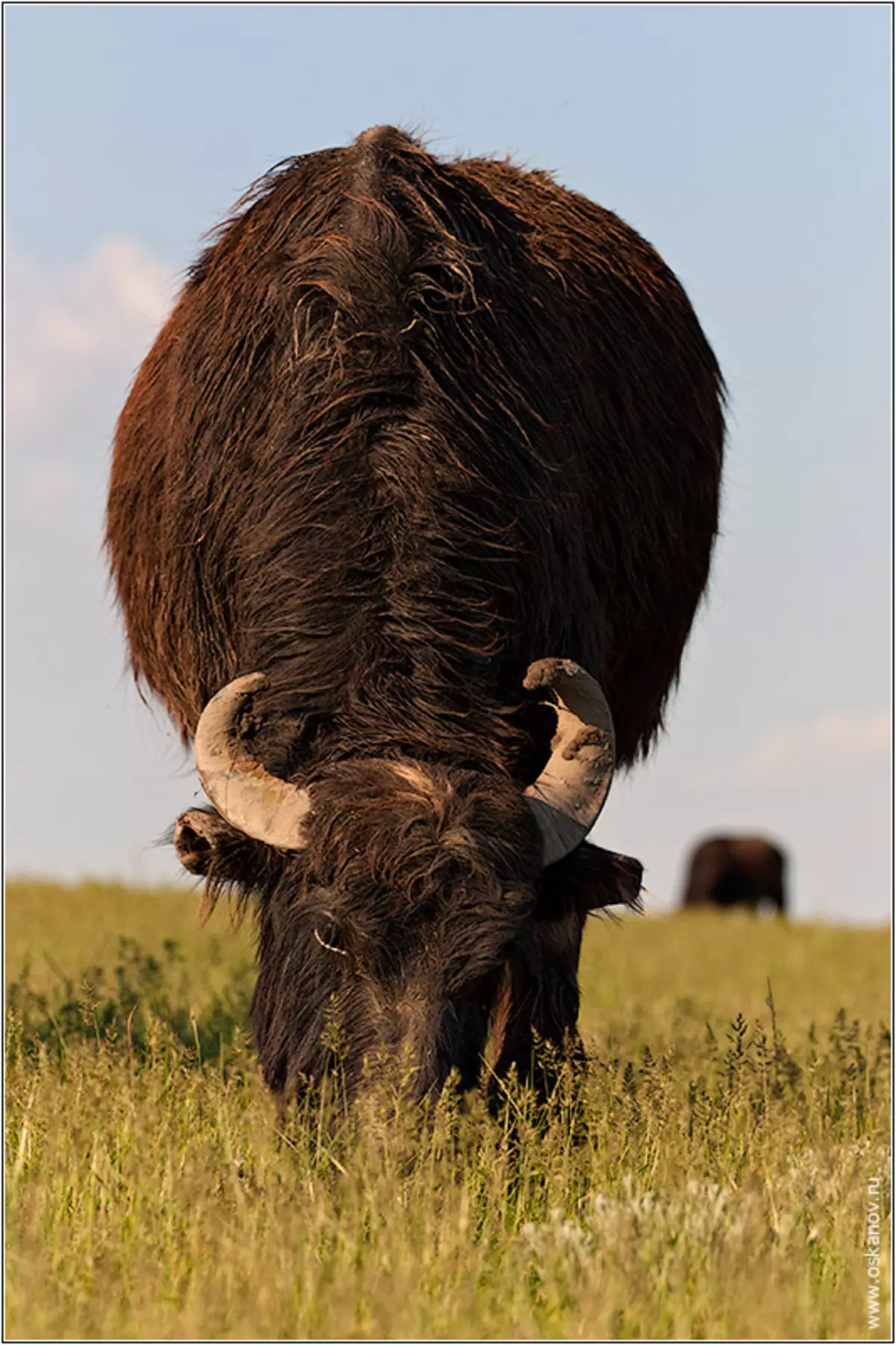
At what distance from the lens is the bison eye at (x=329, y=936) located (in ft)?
19.2

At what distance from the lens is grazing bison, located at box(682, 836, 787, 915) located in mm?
36375

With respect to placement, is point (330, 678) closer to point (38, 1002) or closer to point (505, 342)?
point (505, 342)

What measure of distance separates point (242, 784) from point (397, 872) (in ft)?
2.42

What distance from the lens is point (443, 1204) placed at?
17.0 ft

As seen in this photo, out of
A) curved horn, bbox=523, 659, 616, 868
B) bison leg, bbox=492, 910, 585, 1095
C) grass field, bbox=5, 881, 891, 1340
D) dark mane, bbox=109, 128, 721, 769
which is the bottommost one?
grass field, bbox=5, 881, 891, 1340

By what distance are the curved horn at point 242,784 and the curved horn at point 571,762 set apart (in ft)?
2.47

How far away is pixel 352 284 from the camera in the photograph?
6895mm

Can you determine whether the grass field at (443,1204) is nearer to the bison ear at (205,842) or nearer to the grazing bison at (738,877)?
the bison ear at (205,842)

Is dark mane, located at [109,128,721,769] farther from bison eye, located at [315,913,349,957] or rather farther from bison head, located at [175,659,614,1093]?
bison eye, located at [315,913,349,957]

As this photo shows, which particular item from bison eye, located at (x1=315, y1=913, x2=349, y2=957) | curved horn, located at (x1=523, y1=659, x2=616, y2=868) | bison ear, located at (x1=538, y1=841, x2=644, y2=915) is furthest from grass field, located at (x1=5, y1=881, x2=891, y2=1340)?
curved horn, located at (x1=523, y1=659, x2=616, y2=868)

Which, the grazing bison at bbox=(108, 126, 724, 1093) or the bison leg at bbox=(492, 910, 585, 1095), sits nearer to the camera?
the grazing bison at bbox=(108, 126, 724, 1093)

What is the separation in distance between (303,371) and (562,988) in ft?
8.20

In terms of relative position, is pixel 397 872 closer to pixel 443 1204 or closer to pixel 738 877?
pixel 443 1204

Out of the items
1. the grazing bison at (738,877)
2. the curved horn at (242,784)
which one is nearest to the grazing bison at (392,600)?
the curved horn at (242,784)
